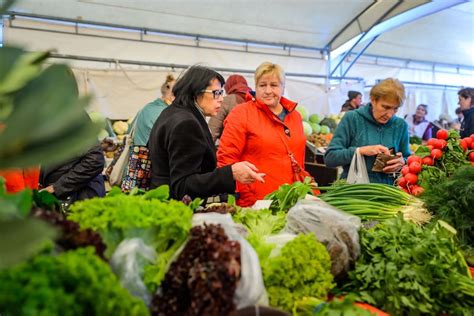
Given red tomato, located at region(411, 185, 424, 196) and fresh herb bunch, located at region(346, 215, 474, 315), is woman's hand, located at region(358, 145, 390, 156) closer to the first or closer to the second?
red tomato, located at region(411, 185, 424, 196)

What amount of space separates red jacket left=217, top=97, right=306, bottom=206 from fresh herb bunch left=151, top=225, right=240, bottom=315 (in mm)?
1702

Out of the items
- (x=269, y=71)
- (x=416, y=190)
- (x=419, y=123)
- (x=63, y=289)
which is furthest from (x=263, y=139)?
(x=419, y=123)

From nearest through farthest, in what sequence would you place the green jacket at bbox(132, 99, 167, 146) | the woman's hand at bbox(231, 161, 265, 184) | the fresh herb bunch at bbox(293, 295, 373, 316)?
the fresh herb bunch at bbox(293, 295, 373, 316) → the woman's hand at bbox(231, 161, 265, 184) → the green jacket at bbox(132, 99, 167, 146)

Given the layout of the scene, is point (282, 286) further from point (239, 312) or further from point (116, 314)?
point (116, 314)

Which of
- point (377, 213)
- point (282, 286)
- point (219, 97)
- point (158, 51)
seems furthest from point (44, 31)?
point (282, 286)

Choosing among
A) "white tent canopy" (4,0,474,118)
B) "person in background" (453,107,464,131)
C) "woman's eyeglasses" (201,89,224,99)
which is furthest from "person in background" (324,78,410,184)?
"person in background" (453,107,464,131)

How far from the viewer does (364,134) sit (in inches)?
121

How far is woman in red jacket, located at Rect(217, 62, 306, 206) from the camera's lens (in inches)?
108

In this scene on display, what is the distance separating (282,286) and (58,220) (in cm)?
57

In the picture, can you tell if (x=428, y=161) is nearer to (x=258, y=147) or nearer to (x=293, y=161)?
(x=293, y=161)

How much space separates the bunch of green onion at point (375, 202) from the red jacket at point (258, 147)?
2.30 feet

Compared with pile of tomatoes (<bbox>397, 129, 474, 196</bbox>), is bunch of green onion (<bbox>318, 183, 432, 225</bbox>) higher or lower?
lower

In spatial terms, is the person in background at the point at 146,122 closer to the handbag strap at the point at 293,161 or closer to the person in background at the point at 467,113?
the handbag strap at the point at 293,161

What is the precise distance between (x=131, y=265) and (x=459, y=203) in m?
1.41
